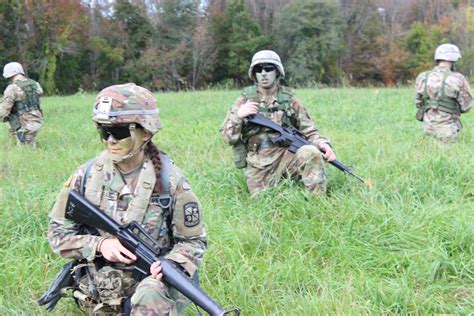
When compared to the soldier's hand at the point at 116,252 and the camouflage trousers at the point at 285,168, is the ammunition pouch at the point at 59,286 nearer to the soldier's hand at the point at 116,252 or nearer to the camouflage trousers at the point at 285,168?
the soldier's hand at the point at 116,252

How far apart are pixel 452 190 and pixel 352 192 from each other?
918mm

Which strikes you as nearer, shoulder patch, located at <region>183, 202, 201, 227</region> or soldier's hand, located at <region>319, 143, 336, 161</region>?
shoulder patch, located at <region>183, 202, 201, 227</region>

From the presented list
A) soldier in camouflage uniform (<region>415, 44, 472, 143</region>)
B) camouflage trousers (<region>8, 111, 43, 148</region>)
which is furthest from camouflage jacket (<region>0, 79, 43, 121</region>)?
soldier in camouflage uniform (<region>415, 44, 472, 143</region>)

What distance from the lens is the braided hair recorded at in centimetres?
271

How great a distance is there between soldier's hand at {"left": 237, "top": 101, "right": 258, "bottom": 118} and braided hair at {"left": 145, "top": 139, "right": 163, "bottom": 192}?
211cm

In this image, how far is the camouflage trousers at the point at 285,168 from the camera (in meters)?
4.77

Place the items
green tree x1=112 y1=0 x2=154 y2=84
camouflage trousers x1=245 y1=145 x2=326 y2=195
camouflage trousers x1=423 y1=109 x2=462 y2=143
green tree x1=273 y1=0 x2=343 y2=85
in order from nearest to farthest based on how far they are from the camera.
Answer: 1. camouflage trousers x1=245 y1=145 x2=326 y2=195
2. camouflage trousers x1=423 y1=109 x2=462 y2=143
3. green tree x1=112 y1=0 x2=154 y2=84
4. green tree x1=273 y1=0 x2=343 y2=85

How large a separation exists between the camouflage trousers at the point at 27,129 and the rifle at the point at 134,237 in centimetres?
602

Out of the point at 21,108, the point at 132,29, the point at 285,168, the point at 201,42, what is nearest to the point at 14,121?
the point at 21,108

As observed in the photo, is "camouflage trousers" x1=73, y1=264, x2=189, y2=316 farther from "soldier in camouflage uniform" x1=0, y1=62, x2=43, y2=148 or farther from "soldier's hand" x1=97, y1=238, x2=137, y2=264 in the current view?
"soldier in camouflage uniform" x1=0, y1=62, x2=43, y2=148

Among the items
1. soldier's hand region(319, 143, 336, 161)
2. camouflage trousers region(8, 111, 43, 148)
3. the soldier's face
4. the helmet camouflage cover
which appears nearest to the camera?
the helmet camouflage cover

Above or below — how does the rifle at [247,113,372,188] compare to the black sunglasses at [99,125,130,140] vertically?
below

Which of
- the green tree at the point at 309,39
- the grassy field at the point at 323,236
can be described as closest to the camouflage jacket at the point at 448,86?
the grassy field at the point at 323,236

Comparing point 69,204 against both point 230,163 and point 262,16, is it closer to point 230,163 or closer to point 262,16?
point 230,163
